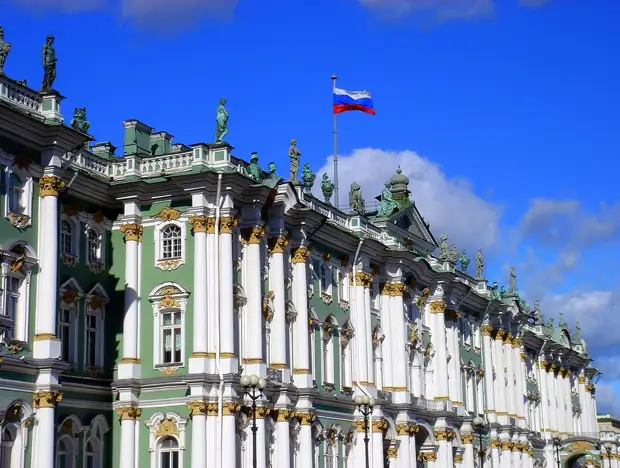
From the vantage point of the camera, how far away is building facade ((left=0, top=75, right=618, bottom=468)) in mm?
44219

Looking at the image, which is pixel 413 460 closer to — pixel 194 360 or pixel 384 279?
pixel 384 279

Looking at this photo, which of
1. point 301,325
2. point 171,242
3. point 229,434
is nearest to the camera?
point 229,434

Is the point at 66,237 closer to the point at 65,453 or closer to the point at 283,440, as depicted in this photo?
the point at 65,453

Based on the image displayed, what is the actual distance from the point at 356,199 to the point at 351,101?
5953 mm

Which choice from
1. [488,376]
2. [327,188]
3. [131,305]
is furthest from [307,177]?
[488,376]

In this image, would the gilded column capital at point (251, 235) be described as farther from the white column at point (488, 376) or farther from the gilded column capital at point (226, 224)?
the white column at point (488, 376)

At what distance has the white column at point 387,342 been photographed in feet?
221

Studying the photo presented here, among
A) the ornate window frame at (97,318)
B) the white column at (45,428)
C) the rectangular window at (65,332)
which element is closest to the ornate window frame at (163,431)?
the ornate window frame at (97,318)

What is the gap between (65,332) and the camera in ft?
163

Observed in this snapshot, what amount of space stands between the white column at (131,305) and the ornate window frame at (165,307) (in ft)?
2.79

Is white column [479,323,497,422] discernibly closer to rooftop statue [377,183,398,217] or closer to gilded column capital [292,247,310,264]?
rooftop statue [377,183,398,217]

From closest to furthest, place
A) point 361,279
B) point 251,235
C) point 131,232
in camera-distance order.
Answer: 1. point 131,232
2. point 251,235
3. point 361,279

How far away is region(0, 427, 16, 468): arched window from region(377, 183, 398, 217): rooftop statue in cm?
3395

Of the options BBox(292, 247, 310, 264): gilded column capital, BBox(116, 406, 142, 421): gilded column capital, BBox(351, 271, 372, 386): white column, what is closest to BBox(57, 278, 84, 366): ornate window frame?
BBox(116, 406, 142, 421): gilded column capital
